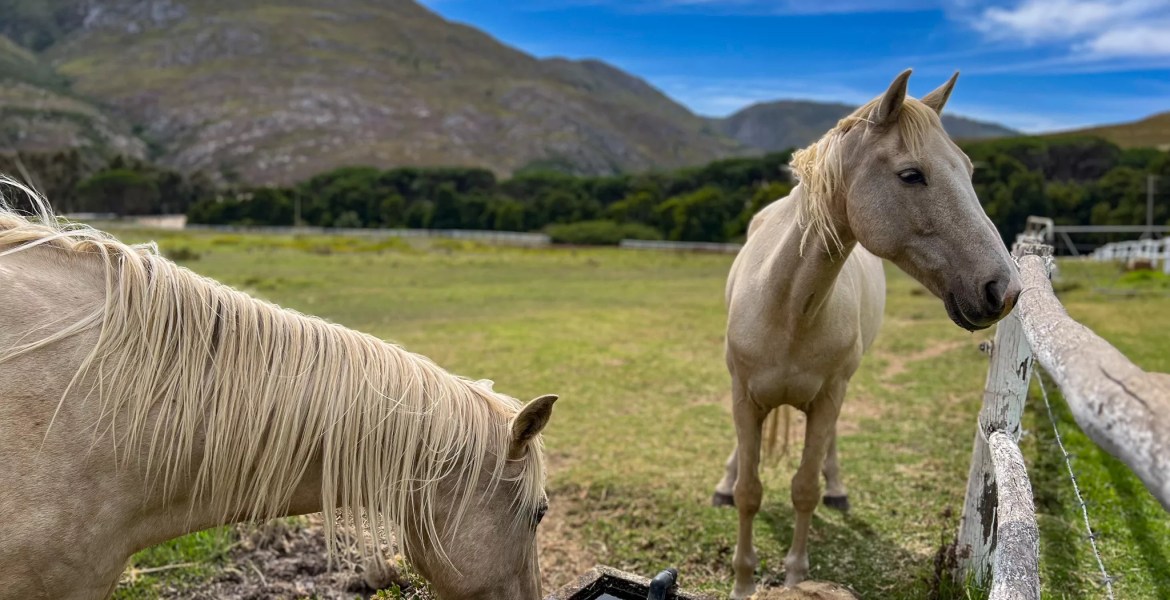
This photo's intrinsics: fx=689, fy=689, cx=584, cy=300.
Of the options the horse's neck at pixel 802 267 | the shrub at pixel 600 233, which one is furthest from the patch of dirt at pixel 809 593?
the shrub at pixel 600 233

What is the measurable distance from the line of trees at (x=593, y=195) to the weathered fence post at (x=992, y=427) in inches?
1472

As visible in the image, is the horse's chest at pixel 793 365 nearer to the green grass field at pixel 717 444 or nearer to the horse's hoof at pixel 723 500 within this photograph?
the green grass field at pixel 717 444

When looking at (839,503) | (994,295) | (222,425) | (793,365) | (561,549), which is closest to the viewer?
(222,425)

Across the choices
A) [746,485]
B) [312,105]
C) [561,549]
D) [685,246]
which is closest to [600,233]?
[685,246]

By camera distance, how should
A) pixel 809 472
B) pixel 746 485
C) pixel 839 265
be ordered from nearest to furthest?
pixel 839 265, pixel 809 472, pixel 746 485

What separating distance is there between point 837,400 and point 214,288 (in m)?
2.85

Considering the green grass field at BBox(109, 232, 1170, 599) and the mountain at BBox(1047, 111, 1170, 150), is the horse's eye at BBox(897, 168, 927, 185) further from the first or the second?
the mountain at BBox(1047, 111, 1170, 150)

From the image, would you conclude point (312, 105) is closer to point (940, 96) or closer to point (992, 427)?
point (940, 96)

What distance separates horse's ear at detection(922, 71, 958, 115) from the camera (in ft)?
8.71

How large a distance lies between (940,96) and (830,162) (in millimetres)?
483

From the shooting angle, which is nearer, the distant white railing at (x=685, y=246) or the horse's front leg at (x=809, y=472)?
the horse's front leg at (x=809, y=472)

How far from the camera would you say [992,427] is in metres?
2.95

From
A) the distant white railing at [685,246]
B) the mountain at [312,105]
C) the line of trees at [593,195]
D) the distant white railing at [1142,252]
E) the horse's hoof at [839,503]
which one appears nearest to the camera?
the horse's hoof at [839,503]

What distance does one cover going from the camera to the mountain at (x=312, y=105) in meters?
125
